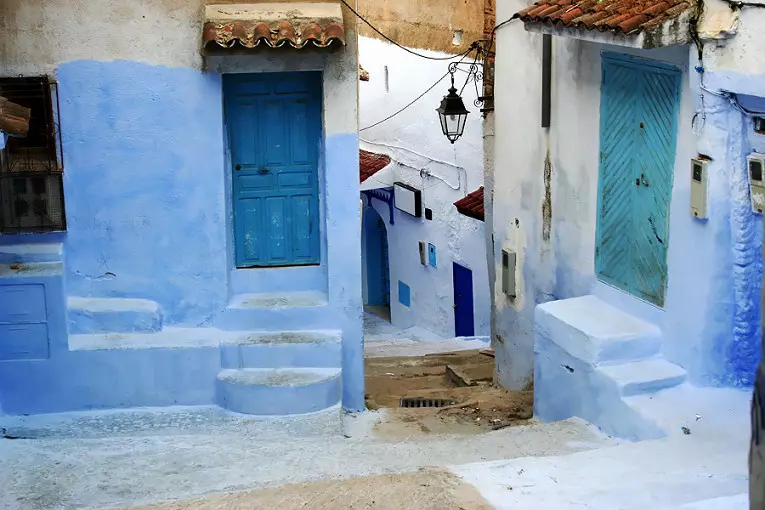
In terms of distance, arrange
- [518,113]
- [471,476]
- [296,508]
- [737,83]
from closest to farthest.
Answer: [296,508], [471,476], [737,83], [518,113]

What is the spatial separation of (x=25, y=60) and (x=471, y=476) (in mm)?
5450

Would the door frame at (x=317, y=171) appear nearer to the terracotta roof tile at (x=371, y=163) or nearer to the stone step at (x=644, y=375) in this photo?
the stone step at (x=644, y=375)

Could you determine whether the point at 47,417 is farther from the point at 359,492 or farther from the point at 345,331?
the point at 359,492

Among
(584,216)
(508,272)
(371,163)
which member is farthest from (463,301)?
(584,216)

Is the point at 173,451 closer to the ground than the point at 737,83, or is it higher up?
closer to the ground

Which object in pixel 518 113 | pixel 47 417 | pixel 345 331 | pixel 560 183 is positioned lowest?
pixel 47 417

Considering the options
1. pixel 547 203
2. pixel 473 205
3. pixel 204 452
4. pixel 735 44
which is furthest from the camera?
pixel 473 205

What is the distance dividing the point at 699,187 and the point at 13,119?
529cm

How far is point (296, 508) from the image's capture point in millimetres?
6086

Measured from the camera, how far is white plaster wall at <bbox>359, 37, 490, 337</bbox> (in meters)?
18.4

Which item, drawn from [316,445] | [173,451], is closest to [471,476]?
[316,445]

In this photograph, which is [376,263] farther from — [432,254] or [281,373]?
[281,373]

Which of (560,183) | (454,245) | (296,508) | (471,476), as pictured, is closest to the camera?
(296,508)

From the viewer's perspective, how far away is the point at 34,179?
31.5ft
